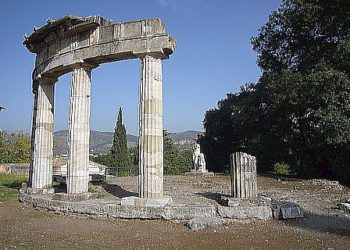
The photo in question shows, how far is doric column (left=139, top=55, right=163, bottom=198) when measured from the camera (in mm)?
11070

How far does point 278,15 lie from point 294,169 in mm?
12588

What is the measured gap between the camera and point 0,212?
11648 mm

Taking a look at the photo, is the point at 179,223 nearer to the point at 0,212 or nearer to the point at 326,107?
the point at 0,212

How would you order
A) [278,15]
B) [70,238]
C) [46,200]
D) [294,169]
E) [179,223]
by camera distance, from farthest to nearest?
[294,169] < [278,15] < [46,200] < [179,223] < [70,238]

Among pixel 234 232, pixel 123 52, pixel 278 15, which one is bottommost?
pixel 234 232

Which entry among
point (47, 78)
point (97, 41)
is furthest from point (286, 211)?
point (47, 78)

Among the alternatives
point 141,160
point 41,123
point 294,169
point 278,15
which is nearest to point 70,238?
point 141,160

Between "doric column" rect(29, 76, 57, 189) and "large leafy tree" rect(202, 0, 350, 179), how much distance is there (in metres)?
13.4

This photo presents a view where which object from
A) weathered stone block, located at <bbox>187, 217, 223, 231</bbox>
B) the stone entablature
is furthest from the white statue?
weathered stone block, located at <bbox>187, 217, 223, 231</bbox>

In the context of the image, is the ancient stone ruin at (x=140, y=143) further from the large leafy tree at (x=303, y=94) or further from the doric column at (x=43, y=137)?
the large leafy tree at (x=303, y=94)

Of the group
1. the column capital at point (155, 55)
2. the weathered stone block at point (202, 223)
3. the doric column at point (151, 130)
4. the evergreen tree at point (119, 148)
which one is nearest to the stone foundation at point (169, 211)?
the weathered stone block at point (202, 223)

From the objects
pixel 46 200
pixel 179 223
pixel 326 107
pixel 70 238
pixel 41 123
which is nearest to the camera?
pixel 70 238

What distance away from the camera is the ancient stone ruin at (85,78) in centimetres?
1135

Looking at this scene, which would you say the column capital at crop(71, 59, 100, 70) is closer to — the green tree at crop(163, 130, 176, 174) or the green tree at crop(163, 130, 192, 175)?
the green tree at crop(163, 130, 176, 174)
